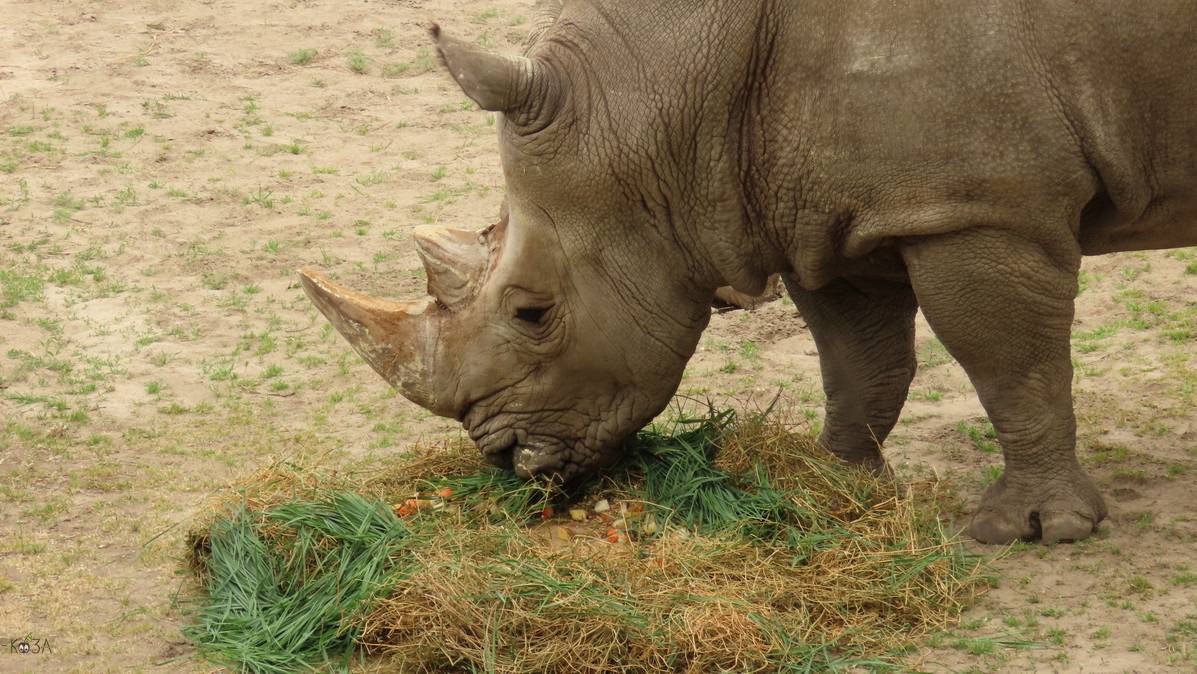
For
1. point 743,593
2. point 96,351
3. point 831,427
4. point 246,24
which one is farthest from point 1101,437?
point 246,24

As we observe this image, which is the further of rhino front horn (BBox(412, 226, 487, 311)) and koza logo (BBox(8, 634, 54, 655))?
rhino front horn (BBox(412, 226, 487, 311))

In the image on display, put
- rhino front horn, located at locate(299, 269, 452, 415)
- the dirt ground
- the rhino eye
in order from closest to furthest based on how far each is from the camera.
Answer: the dirt ground → the rhino eye → rhino front horn, located at locate(299, 269, 452, 415)

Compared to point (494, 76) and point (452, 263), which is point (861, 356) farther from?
point (494, 76)

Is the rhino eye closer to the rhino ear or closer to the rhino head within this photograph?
the rhino head

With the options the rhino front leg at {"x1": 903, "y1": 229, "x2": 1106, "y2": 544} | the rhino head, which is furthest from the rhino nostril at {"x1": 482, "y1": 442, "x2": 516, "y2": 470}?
the rhino front leg at {"x1": 903, "y1": 229, "x2": 1106, "y2": 544}

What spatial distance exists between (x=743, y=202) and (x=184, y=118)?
21.3ft

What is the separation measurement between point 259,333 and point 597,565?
370 centimetres

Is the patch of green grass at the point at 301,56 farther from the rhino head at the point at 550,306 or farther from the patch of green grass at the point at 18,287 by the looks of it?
the rhino head at the point at 550,306

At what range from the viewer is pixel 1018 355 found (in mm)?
5660

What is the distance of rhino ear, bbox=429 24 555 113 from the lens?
17.4 feet

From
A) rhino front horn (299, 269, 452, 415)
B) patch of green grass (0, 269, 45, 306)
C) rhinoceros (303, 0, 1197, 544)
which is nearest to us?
rhinoceros (303, 0, 1197, 544)

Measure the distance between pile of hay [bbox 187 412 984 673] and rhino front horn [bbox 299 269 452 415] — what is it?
0.45 meters

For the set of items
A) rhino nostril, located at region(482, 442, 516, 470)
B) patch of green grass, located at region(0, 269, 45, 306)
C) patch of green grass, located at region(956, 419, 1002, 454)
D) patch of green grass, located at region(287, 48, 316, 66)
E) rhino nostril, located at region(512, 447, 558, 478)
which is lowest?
patch of green grass, located at region(0, 269, 45, 306)

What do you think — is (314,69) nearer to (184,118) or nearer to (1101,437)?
(184,118)
